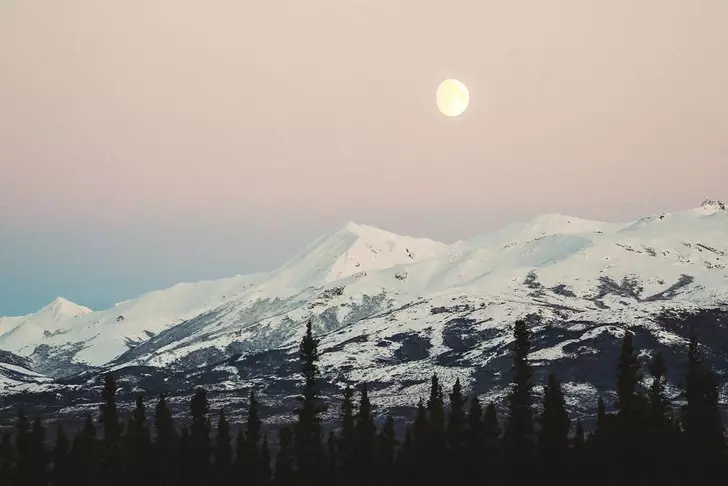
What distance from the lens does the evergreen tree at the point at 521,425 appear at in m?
144

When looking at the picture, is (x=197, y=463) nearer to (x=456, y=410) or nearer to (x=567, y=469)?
(x=456, y=410)

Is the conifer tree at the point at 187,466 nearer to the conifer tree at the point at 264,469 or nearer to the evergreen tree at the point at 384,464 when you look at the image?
the conifer tree at the point at 264,469

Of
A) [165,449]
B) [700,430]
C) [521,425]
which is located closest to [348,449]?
[165,449]

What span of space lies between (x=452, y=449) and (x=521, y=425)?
14786 millimetres

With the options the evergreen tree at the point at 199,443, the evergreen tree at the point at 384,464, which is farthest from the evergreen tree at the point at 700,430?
the evergreen tree at the point at 199,443

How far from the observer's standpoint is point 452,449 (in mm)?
155250

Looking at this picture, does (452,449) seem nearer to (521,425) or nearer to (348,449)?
(521,425)

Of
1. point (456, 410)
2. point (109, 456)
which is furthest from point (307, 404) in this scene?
point (109, 456)

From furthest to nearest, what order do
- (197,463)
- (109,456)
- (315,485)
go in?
(197,463) → (109,456) → (315,485)

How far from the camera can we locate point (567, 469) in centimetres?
14588

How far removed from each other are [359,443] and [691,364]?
53898mm

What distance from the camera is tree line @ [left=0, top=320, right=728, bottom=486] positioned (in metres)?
139

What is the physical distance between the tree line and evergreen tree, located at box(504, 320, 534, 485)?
0.57ft

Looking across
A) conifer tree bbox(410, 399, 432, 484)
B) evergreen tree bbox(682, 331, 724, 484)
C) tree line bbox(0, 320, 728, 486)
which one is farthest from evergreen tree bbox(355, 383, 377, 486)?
evergreen tree bbox(682, 331, 724, 484)
